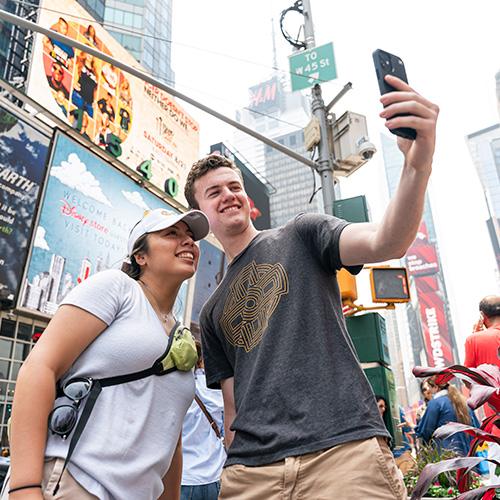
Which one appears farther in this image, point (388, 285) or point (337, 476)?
point (388, 285)

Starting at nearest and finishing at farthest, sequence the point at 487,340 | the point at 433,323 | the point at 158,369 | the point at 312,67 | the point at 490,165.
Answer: the point at 158,369
the point at 487,340
the point at 312,67
the point at 433,323
the point at 490,165

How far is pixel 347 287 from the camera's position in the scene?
6.82 metres

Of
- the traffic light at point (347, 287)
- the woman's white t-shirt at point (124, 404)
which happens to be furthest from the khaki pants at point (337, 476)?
the traffic light at point (347, 287)

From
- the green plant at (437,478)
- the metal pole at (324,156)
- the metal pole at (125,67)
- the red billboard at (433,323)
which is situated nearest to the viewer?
the green plant at (437,478)

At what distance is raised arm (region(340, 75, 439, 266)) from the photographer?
1.61 metres

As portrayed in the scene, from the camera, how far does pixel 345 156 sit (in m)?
8.05

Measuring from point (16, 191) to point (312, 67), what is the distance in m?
11.6

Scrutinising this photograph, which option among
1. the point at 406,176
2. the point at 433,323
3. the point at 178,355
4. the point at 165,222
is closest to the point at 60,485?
the point at 178,355

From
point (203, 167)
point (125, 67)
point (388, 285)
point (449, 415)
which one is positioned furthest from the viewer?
point (388, 285)

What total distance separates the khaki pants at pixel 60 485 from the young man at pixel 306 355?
588 mm

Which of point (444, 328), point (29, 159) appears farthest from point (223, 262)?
point (444, 328)

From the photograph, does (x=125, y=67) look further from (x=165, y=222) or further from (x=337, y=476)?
(x=337, y=476)

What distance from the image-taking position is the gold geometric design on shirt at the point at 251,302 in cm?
219

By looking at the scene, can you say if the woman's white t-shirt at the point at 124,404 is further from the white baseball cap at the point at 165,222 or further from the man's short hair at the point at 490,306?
the man's short hair at the point at 490,306
